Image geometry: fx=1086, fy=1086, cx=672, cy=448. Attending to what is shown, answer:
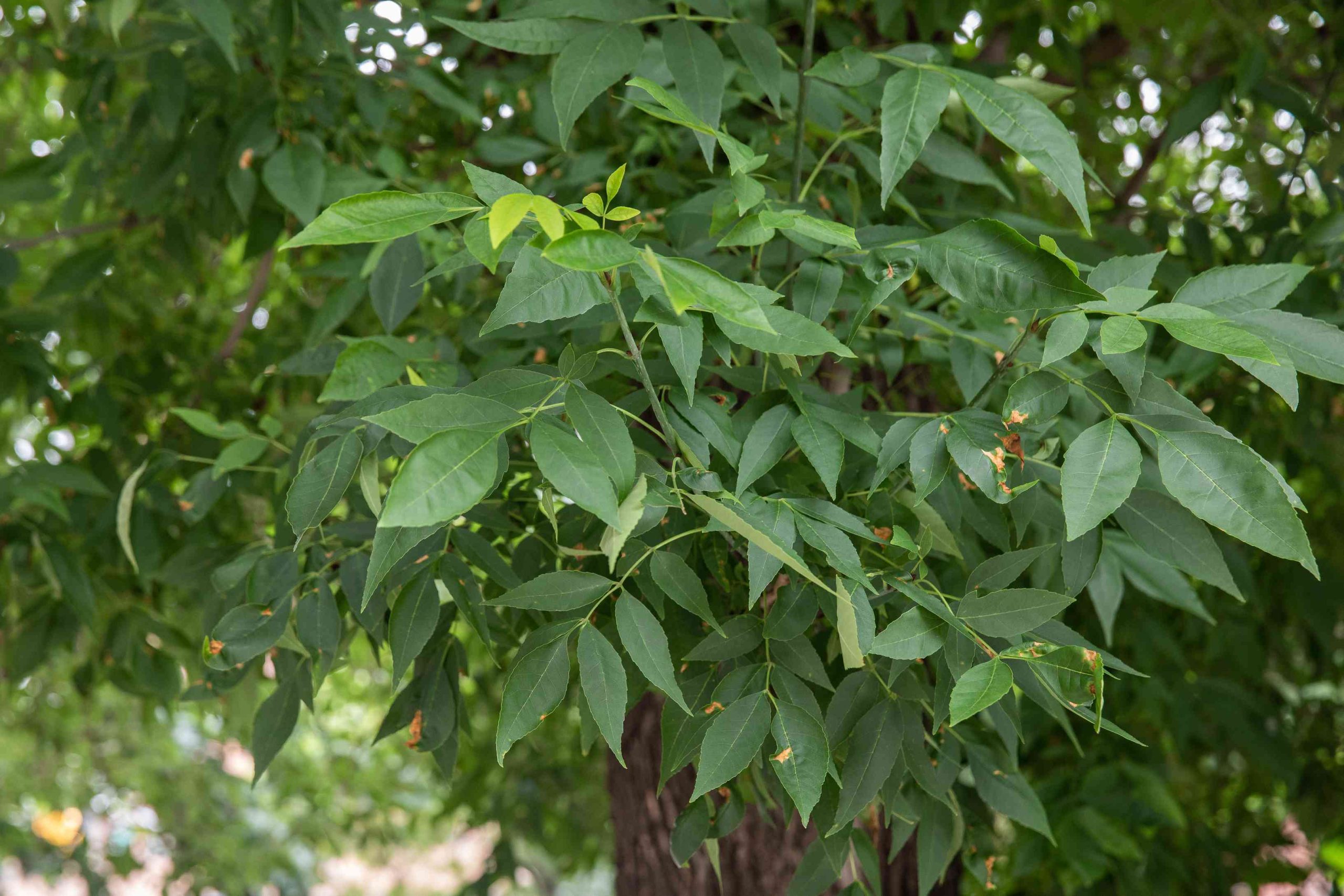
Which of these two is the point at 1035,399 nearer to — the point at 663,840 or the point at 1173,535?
the point at 1173,535

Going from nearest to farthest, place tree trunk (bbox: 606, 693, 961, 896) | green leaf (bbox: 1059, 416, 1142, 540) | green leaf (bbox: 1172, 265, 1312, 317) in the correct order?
green leaf (bbox: 1059, 416, 1142, 540) → green leaf (bbox: 1172, 265, 1312, 317) → tree trunk (bbox: 606, 693, 961, 896)

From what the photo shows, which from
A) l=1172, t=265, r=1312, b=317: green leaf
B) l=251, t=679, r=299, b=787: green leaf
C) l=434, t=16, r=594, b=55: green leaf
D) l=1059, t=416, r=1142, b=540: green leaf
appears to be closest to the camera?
l=1059, t=416, r=1142, b=540: green leaf

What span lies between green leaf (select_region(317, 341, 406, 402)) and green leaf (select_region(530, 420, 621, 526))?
34 cm

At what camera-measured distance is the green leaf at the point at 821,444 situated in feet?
2.62

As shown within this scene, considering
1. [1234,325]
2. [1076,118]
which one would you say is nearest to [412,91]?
[1076,118]

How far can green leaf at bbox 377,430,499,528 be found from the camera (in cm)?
56

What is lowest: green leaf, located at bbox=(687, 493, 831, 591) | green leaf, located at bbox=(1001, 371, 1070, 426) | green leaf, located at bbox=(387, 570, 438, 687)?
green leaf, located at bbox=(387, 570, 438, 687)

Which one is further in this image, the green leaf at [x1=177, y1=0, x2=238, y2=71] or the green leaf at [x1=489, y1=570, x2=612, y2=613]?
the green leaf at [x1=177, y1=0, x2=238, y2=71]

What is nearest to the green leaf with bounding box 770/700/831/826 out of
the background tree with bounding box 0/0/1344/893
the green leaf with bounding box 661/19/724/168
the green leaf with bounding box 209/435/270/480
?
the background tree with bounding box 0/0/1344/893

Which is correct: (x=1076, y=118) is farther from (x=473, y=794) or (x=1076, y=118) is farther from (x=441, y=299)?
(x=473, y=794)

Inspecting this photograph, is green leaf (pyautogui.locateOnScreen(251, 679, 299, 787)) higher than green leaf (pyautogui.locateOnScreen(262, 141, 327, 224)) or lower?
lower

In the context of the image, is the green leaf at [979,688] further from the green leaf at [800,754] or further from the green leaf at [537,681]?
the green leaf at [537,681]

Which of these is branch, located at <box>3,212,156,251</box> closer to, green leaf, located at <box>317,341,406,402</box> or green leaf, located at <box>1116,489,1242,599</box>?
green leaf, located at <box>317,341,406,402</box>

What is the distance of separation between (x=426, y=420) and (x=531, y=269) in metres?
0.11
